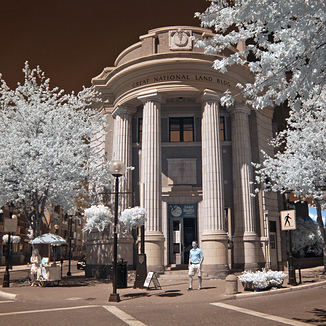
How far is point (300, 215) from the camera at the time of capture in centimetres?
4206

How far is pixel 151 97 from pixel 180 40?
14.8 feet

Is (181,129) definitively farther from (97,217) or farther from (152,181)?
(97,217)

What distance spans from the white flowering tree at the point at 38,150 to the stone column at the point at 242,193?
10563 millimetres

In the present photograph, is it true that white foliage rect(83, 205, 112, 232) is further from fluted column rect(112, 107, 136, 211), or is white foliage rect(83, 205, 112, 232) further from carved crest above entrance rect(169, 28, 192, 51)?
carved crest above entrance rect(169, 28, 192, 51)

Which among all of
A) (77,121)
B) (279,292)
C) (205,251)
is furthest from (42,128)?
(279,292)

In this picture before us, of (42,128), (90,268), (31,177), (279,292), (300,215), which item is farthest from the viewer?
(300,215)

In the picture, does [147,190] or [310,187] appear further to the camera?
[147,190]

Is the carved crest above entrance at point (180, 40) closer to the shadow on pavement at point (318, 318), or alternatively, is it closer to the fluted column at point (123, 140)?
the fluted column at point (123, 140)

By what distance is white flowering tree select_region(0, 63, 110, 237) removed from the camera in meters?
20.8

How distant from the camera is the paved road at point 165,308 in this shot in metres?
10.3

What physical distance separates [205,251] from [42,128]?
502 inches

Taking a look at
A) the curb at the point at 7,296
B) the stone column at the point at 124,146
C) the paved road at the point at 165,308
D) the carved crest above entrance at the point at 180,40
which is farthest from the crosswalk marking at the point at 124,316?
the carved crest above entrance at the point at 180,40

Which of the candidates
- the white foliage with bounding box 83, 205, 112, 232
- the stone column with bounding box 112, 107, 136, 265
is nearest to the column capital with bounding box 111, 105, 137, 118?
the stone column with bounding box 112, 107, 136, 265

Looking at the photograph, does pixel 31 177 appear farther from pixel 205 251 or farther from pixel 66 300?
pixel 205 251
